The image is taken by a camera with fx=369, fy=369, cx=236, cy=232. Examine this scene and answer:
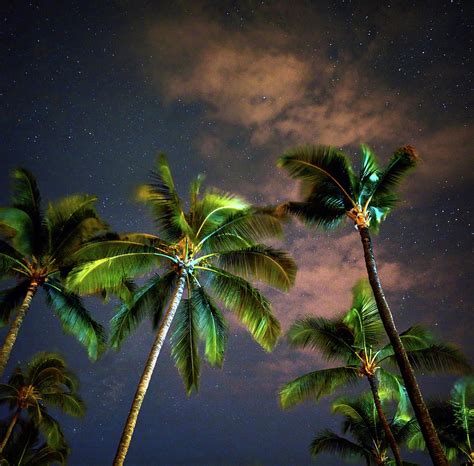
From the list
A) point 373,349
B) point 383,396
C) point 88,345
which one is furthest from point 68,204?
point 383,396

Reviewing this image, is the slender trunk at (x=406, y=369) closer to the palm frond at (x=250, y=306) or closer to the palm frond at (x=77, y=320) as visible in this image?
the palm frond at (x=250, y=306)

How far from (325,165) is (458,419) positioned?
522 inches

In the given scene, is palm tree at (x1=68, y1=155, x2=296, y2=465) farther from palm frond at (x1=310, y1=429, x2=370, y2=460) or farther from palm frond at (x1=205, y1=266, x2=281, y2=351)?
palm frond at (x1=310, y1=429, x2=370, y2=460)

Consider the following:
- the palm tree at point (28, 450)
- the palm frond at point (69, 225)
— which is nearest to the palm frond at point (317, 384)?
the palm frond at point (69, 225)

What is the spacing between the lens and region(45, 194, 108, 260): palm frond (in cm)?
1320

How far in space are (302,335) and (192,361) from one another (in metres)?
4.81

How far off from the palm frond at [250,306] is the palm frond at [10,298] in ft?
26.3

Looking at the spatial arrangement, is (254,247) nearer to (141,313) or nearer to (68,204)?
(141,313)

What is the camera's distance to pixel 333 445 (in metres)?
18.4

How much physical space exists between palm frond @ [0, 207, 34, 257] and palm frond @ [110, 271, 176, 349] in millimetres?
3974

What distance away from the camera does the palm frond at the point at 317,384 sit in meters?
14.6

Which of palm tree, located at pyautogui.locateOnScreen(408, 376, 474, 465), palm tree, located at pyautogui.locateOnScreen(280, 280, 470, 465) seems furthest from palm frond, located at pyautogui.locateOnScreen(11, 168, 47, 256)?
palm tree, located at pyautogui.locateOnScreen(408, 376, 474, 465)

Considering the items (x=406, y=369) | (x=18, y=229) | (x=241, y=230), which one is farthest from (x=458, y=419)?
(x=18, y=229)

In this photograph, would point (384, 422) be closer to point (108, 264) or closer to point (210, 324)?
point (210, 324)
